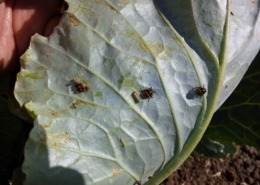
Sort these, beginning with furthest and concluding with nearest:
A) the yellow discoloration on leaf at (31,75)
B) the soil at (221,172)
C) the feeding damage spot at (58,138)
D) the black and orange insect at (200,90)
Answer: the soil at (221,172), the black and orange insect at (200,90), the yellow discoloration on leaf at (31,75), the feeding damage spot at (58,138)

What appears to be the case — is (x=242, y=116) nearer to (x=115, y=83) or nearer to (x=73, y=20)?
(x=115, y=83)

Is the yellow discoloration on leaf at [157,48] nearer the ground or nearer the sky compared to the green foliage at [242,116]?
nearer the sky

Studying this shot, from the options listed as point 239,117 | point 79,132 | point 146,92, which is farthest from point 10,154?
point 239,117

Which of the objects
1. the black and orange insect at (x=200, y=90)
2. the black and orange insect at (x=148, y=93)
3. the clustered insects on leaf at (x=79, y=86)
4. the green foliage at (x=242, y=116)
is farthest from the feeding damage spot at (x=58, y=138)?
the green foliage at (x=242, y=116)

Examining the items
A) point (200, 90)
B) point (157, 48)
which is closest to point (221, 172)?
point (200, 90)

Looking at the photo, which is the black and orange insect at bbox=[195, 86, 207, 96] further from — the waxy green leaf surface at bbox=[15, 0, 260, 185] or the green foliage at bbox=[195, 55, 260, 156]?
the green foliage at bbox=[195, 55, 260, 156]

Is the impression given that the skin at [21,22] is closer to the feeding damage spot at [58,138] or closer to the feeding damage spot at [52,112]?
the feeding damage spot at [52,112]
